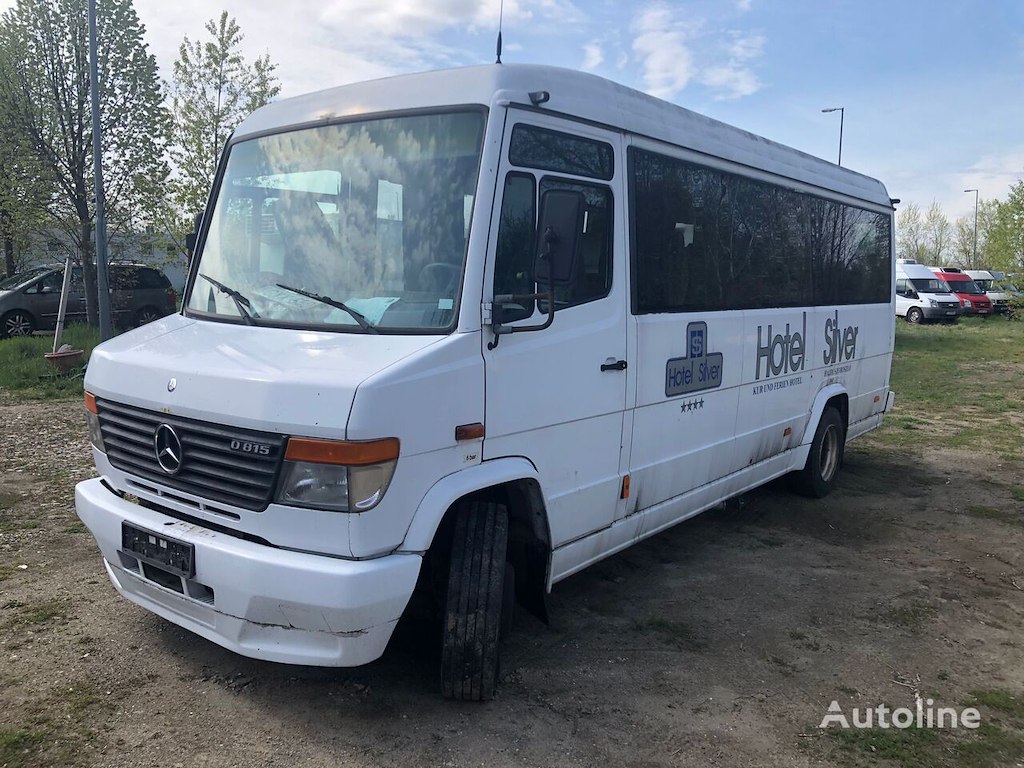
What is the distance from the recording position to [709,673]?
167 inches

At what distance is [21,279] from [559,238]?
18.5 meters

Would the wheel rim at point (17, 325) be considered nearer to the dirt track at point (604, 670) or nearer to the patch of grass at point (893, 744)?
the dirt track at point (604, 670)

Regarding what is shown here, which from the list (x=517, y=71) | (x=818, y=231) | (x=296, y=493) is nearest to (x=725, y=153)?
(x=818, y=231)

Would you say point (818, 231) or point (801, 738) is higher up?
point (818, 231)

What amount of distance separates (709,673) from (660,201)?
8.81 feet

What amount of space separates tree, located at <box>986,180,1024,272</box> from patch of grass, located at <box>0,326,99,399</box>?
26.1 metres

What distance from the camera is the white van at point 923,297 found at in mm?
31734

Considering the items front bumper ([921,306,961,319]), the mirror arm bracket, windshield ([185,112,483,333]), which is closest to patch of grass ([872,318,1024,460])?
front bumper ([921,306,961,319])

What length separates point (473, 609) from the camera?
370cm

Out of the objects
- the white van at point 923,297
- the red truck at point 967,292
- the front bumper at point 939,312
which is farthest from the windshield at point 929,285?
the front bumper at point 939,312

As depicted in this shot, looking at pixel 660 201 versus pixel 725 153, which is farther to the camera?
pixel 725 153

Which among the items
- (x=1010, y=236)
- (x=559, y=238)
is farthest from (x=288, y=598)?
(x=1010, y=236)

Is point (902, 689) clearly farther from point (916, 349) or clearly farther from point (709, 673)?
point (916, 349)

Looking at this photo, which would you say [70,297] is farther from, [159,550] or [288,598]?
[288,598]
